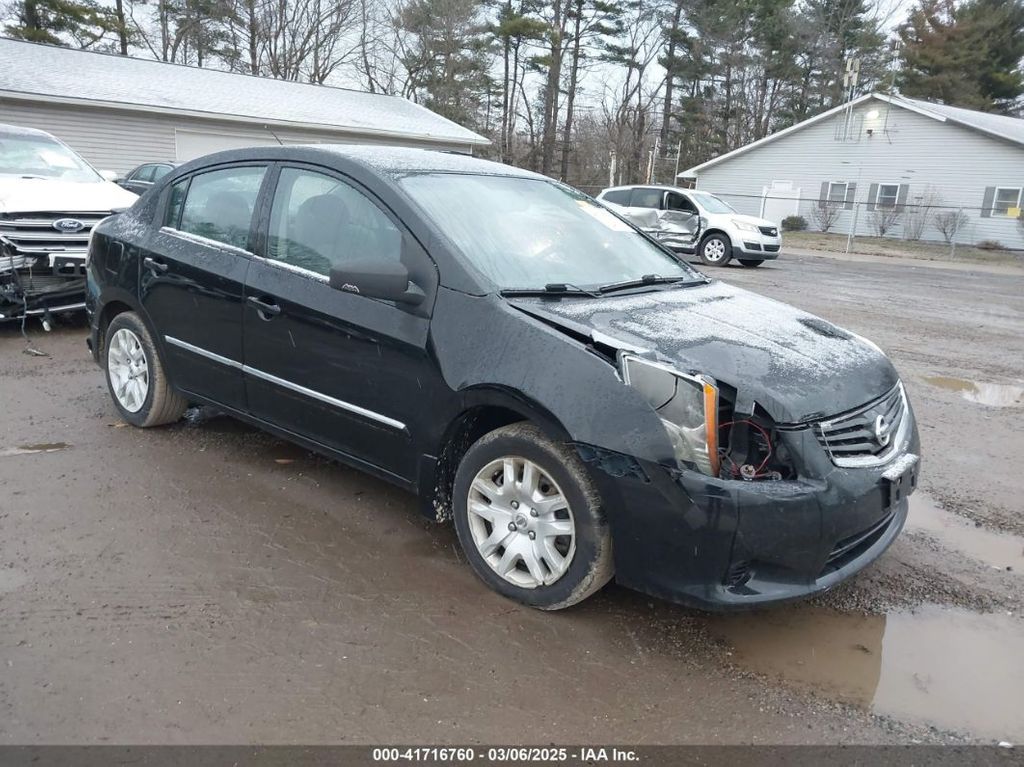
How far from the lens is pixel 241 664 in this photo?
271cm

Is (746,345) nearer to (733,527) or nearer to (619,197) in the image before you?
(733,527)

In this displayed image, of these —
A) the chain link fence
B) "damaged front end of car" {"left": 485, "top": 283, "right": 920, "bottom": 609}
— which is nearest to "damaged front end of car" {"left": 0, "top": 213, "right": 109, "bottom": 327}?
"damaged front end of car" {"left": 485, "top": 283, "right": 920, "bottom": 609}

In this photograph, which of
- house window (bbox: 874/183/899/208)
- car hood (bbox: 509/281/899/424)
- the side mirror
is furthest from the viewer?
house window (bbox: 874/183/899/208)

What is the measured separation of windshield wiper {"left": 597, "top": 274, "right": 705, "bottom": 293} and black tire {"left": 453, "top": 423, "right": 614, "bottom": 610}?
3.06 feet

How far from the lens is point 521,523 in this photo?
3.06m

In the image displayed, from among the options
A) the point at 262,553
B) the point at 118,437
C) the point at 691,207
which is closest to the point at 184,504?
the point at 262,553

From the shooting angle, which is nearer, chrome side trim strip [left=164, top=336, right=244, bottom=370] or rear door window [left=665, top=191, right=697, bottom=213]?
chrome side trim strip [left=164, top=336, right=244, bottom=370]

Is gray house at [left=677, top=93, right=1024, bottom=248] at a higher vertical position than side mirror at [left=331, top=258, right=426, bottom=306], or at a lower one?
higher

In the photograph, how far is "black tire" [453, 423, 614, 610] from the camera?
2.84 metres

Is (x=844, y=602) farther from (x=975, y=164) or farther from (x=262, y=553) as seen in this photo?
(x=975, y=164)

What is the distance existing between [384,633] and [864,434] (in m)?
1.96

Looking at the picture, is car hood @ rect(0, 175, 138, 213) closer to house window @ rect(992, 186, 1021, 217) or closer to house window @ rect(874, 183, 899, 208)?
house window @ rect(992, 186, 1021, 217)

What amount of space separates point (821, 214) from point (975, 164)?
231 inches

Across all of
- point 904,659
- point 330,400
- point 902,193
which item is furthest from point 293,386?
point 902,193
